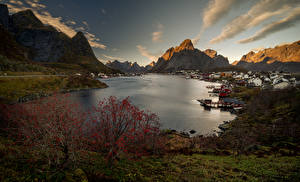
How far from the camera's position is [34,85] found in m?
63.7

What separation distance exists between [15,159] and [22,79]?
78.7m

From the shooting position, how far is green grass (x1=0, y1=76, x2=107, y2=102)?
49.2m

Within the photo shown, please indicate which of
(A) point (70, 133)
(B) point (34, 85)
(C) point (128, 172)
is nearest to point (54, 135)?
(A) point (70, 133)

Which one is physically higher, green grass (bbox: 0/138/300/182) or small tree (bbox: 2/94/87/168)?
small tree (bbox: 2/94/87/168)

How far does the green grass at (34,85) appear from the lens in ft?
161

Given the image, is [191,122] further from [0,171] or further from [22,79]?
[22,79]

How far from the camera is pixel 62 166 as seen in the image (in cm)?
895

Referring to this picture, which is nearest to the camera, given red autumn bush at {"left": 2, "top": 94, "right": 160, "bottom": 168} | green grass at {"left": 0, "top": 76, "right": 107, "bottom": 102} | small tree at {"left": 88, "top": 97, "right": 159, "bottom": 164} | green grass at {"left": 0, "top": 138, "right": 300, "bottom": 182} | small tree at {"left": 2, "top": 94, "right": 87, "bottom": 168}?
green grass at {"left": 0, "top": 138, "right": 300, "bottom": 182}

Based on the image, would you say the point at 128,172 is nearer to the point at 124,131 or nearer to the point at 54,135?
the point at 54,135

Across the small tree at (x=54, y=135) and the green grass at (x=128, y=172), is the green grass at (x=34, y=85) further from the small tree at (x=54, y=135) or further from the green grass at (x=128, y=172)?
the green grass at (x=128, y=172)

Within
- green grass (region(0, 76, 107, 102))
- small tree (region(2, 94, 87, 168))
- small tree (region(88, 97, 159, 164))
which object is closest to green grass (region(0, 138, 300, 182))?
small tree (region(2, 94, 87, 168))

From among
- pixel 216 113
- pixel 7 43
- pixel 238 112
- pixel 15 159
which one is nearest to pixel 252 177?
pixel 15 159

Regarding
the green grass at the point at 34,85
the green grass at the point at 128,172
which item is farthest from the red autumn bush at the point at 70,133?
the green grass at the point at 34,85

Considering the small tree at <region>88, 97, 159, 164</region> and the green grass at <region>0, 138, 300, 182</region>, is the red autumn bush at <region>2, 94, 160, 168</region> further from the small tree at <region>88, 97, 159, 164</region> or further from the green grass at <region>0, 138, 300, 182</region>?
the green grass at <region>0, 138, 300, 182</region>
